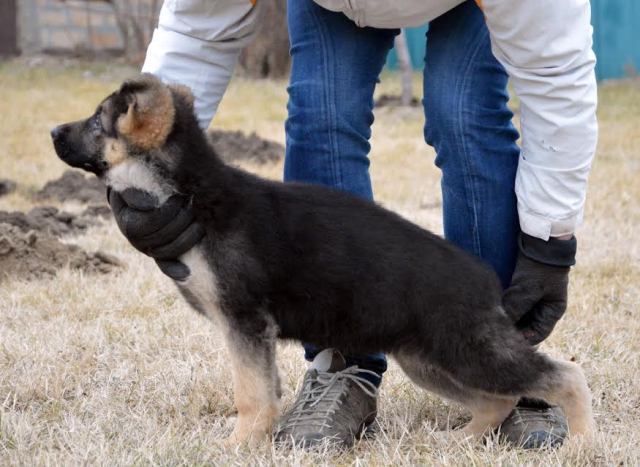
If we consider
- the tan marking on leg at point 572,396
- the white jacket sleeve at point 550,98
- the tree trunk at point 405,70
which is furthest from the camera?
the tree trunk at point 405,70

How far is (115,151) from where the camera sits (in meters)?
2.99

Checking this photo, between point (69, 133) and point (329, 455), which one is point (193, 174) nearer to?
point (69, 133)

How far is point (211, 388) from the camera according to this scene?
3.65 m

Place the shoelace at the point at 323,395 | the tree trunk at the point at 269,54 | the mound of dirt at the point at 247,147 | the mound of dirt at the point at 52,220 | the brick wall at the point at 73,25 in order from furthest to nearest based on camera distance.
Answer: the brick wall at the point at 73,25 → the tree trunk at the point at 269,54 → the mound of dirt at the point at 247,147 → the mound of dirt at the point at 52,220 → the shoelace at the point at 323,395

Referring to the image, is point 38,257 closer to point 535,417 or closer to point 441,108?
point 441,108

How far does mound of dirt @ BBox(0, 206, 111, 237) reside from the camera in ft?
20.5

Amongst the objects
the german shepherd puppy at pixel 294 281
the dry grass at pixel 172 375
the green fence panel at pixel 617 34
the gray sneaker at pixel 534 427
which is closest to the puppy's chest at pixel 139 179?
the german shepherd puppy at pixel 294 281

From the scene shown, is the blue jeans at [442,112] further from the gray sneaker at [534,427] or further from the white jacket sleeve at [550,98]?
the gray sneaker at [534,427]

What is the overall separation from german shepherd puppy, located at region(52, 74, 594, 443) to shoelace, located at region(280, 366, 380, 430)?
212mm

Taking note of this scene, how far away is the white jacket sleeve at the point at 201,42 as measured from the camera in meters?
3.36

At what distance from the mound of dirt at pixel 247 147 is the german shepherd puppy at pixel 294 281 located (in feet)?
20.7

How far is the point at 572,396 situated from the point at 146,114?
1.59 meters

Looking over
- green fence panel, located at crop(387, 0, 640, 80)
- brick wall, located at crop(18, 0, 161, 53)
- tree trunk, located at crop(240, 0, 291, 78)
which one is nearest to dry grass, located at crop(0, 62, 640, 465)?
tree trunk, located at crop(240, 0, 291, 78)

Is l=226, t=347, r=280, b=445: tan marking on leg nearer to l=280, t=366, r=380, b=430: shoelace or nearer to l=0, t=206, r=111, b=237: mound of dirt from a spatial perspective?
l=280, t=366, r=380, b=430: shoelace
